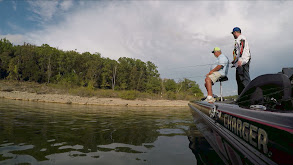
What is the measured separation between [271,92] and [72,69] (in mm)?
53652

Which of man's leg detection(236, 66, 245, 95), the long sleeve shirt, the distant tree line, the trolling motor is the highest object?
the distant tree line

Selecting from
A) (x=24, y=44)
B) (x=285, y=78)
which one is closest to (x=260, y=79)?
(x=285, y=78)

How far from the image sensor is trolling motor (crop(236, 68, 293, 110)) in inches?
89.0

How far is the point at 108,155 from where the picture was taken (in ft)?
8.91

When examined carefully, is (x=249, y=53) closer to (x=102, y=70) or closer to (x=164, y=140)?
(x=164, y=140)

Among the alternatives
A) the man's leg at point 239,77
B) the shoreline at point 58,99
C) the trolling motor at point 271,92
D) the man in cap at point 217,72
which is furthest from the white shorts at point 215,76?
the shoreline at point 58,99

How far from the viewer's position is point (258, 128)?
4.70 ft

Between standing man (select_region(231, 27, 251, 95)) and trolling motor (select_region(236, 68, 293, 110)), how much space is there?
1252 millimetres

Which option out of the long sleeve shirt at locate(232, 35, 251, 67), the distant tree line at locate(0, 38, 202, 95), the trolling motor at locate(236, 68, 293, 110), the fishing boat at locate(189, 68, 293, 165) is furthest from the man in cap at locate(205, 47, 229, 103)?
the distant tree line at locate(0, 38, 202, 95)

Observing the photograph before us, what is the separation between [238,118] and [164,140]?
217 centimetres

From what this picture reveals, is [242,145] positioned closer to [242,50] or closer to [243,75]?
[243,75]

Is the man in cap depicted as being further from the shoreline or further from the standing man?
the shoreline

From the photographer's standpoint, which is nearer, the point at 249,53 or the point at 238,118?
the point at 238,118

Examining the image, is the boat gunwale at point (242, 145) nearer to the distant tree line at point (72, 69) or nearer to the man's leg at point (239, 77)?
the man's leg at point (239, 77)
